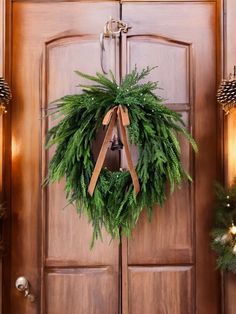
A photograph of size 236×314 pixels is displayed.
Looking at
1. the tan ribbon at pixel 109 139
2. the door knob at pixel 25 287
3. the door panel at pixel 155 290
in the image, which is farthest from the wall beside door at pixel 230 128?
the door knob at pixel 25 287

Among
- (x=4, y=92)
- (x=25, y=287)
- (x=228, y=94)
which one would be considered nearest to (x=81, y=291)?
(x=25, y=287)

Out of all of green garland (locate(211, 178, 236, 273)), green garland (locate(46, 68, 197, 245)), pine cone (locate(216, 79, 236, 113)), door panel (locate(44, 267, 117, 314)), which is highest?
pine cone (locate(216, 79, 236, 113))

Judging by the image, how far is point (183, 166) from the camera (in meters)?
1.39

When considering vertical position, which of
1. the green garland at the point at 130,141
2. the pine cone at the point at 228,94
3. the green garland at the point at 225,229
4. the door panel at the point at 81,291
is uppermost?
the pine cone at the point at 228,94

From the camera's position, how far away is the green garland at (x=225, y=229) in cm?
124

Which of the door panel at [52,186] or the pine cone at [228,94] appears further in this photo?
the door panel at [52,186]

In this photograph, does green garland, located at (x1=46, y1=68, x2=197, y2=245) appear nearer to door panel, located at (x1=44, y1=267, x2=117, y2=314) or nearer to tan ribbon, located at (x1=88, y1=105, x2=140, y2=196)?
tan ribbon, located at (x1=88, y1=105, x2=140, y2=196)

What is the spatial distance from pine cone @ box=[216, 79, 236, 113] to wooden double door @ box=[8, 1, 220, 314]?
0.15 metres

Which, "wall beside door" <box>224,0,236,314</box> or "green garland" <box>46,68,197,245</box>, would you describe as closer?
"green garland" <box>46,68,197,245</box>

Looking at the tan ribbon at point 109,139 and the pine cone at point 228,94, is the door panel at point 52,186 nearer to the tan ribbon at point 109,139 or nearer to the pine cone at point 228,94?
the tan ribbon at point 109,139

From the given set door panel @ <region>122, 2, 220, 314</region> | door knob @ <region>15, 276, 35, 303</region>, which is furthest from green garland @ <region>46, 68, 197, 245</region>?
door knob @ <region>15, 276, 35, 303</region>

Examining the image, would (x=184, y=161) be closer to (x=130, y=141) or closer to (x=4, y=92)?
(x=130, y=141)

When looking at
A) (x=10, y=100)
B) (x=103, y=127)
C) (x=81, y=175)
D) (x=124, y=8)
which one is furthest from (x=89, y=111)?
(x=124, y=8)

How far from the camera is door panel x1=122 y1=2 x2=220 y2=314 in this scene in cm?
138
